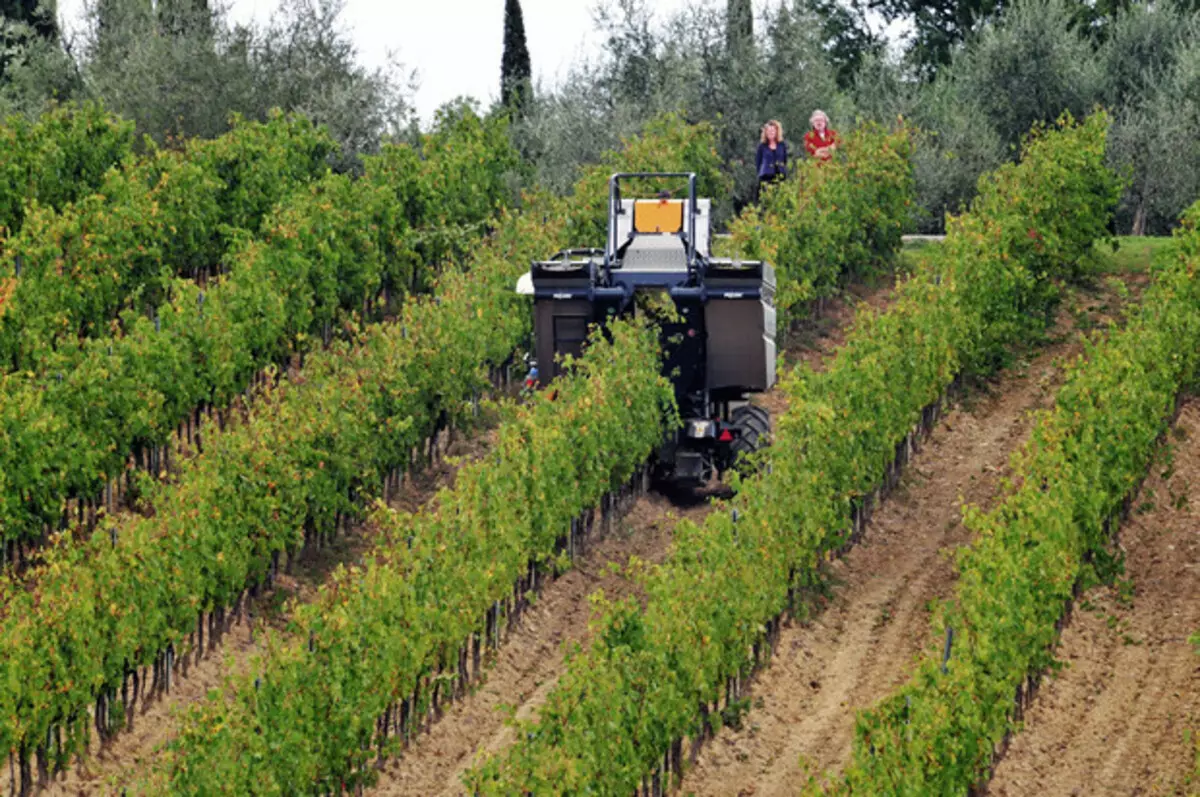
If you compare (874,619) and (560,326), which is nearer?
(874,619)

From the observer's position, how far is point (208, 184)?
29.3m

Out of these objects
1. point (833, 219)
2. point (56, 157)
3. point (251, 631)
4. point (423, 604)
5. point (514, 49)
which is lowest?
point (251, 631)

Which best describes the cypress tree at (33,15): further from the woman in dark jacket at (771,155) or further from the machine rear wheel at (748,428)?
the machine rear wheel at (748,428)

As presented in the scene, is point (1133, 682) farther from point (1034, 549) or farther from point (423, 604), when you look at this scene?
point (423, 604)

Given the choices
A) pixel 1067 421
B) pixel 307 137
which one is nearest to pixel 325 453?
pixel 1067 421

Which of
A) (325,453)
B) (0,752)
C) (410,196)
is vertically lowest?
(0,752)

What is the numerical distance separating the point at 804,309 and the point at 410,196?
5525 millimetres

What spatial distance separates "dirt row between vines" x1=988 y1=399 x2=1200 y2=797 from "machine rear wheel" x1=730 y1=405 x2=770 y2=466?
363 cm

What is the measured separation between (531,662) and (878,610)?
11.0 ft

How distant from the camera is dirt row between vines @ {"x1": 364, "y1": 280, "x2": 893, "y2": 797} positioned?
18.4 meters

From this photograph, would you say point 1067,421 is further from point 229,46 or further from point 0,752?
point 229,46

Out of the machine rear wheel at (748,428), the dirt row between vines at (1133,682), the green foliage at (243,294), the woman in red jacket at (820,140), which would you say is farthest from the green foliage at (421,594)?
the woman in red jacket at (820,140)

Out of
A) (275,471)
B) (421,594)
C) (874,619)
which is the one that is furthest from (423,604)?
(874,619)

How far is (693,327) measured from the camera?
23.2 metres
